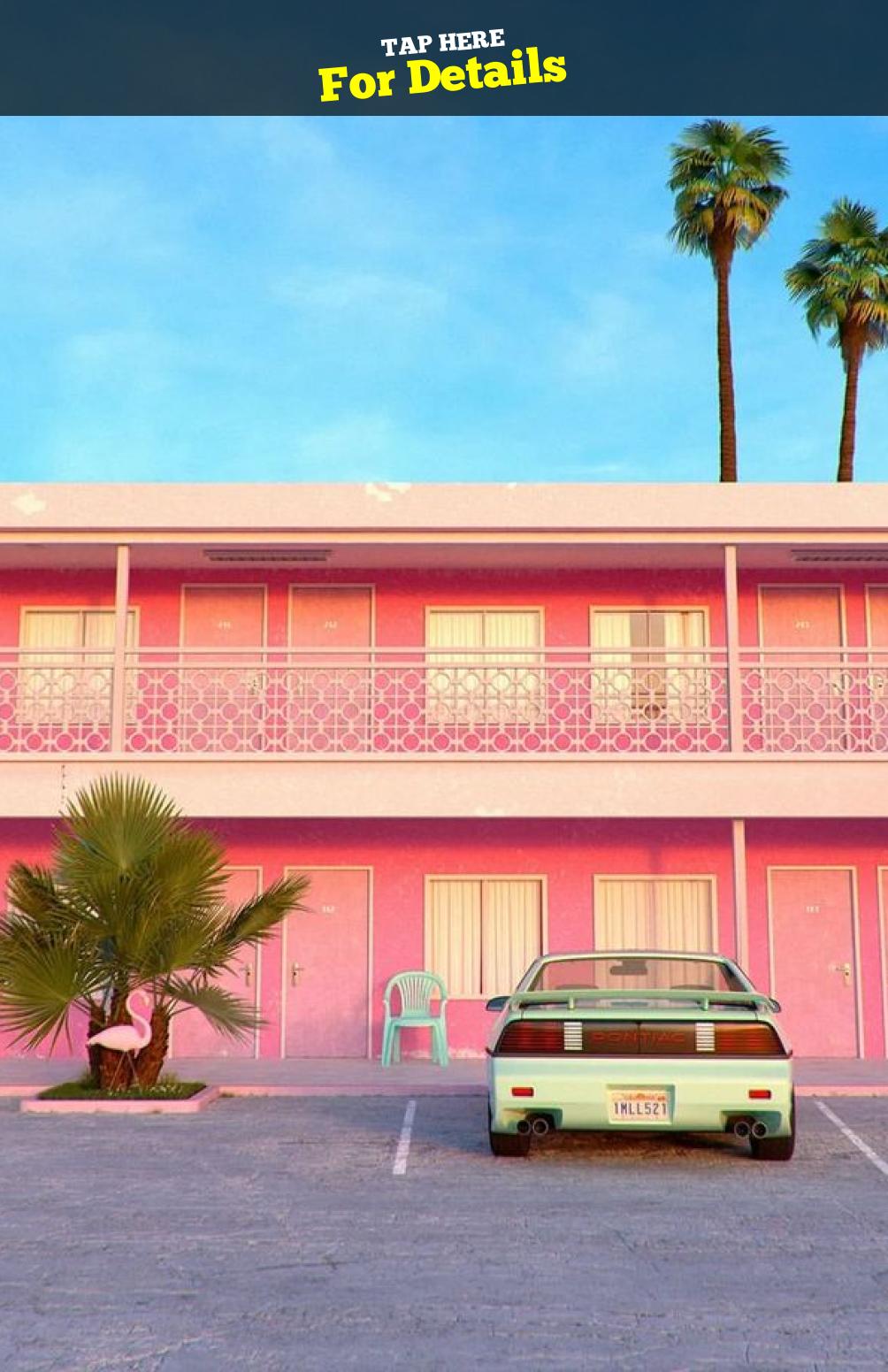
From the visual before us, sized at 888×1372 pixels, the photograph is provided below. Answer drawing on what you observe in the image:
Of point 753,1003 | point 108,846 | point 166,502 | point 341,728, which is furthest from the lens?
point 341,728

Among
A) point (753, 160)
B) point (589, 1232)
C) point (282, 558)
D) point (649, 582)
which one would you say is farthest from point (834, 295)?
point (589, 1232)

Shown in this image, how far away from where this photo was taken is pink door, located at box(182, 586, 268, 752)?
16719 mm

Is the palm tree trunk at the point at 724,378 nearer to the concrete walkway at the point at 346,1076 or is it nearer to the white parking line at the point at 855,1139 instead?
the concrete walkway at the point at 346,1076

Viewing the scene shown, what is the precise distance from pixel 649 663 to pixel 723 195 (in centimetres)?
1968

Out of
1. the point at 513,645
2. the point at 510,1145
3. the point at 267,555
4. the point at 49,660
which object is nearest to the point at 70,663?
the point at 49,660

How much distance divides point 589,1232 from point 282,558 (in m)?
11.5

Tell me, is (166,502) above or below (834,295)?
below

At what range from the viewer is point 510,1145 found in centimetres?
976

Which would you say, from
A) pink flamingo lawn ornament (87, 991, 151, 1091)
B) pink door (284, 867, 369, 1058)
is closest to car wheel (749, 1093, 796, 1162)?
pink flamingo lawn ornament (87, 991, 151, 1091)

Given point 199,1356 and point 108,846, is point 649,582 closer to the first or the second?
point 108,846

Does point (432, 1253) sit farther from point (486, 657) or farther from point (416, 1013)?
point (486, 657)

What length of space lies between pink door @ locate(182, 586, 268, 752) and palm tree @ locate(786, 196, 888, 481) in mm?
19339

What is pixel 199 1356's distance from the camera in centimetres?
527

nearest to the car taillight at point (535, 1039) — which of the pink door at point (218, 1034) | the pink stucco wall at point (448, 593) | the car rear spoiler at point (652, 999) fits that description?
the car rear spoiler at point (652, 999)
